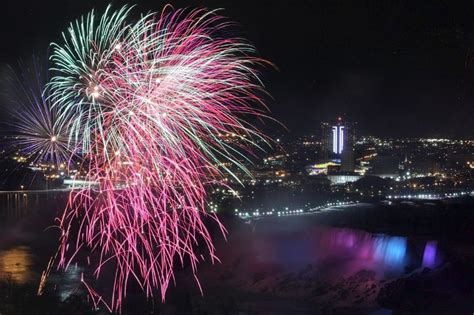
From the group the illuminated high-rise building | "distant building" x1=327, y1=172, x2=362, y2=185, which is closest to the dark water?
"distant building" x1=327, y1=172, x2=362, y2=185

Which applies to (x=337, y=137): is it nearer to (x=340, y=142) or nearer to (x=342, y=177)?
(x=340, y=142)

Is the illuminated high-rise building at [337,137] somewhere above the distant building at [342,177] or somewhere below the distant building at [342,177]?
above

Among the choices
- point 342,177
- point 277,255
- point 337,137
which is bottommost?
point 277,255

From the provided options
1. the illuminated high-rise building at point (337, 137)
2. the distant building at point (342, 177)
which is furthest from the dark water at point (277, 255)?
the illuminated high-rise building at point (337, 137)

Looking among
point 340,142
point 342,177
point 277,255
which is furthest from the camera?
point 340,142

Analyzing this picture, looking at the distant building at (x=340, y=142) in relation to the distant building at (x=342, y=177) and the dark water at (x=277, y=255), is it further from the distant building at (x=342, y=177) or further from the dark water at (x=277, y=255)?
the dark water at (x=277, y=255)

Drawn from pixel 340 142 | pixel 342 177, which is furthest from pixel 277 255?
pixel 340 142

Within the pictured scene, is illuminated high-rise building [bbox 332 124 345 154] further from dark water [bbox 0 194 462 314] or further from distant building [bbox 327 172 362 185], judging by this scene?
dark water [bbox 0 194 462 314]

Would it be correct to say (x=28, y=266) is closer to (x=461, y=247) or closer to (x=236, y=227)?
(x=236, y=227)
